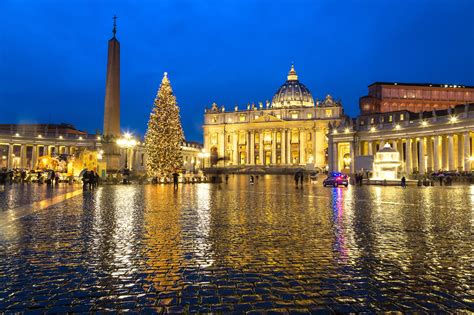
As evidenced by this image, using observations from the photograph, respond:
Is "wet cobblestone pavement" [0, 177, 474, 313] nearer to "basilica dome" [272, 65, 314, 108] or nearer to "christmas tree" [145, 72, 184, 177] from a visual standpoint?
"christmas tree" [145, 72, 184, 177]

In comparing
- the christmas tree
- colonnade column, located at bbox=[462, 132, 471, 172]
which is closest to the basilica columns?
colonnade column, located at bbox=[462, 132, 471, 172]

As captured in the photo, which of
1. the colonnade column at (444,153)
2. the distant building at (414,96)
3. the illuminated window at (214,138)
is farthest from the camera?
the illuminated window at (214,138)

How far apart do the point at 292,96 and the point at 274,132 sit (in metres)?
19.0

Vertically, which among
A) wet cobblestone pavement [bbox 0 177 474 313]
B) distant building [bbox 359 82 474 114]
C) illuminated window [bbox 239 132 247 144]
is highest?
distant building [bbox 359 82 474 114]

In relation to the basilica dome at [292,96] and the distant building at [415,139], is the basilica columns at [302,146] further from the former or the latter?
the distant building at [415,139]

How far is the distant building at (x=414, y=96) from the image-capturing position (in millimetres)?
84000

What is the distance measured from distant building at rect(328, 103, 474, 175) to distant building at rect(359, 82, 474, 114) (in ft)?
41.5

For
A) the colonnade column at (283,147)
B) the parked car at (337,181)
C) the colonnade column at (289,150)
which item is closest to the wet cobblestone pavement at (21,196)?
the parked car at (337,181)

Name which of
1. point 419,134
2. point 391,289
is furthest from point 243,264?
point 419,134

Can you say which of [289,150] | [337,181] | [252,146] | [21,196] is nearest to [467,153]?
[337,181]

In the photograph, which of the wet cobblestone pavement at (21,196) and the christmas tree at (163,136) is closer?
the wet cobblestone pavement at (21,196)

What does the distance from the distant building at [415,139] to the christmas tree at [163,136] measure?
2064cm

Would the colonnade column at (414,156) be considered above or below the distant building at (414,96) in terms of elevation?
below

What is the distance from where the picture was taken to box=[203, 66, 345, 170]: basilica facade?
369 feet
